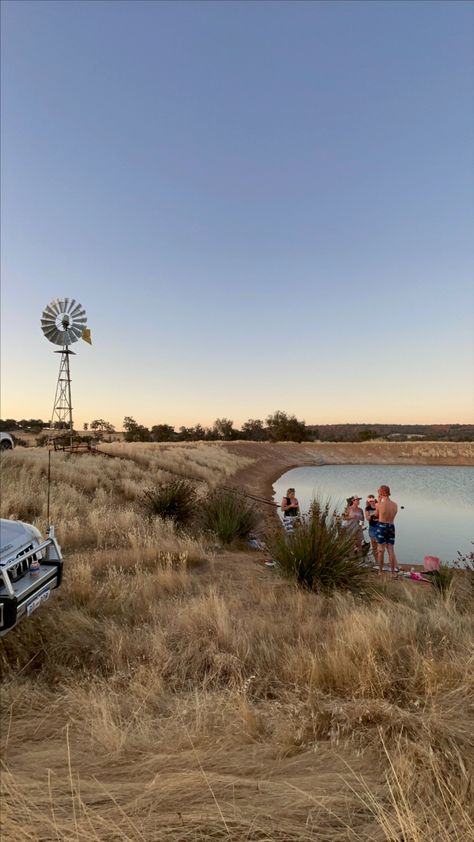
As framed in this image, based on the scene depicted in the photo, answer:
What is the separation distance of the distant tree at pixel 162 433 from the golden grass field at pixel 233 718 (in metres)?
70.1

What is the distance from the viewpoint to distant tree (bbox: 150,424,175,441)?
75.2 metres

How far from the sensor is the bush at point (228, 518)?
1008 cm

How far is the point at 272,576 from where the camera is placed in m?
6.91

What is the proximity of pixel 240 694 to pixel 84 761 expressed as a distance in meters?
1.07

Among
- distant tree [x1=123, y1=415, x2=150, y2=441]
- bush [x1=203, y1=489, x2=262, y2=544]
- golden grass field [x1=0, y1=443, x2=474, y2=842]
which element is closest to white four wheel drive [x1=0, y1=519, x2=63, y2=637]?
golden grass field [x1=0, y1=443, x2=474, y2=842]

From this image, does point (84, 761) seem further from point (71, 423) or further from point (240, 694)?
point (71, 423)

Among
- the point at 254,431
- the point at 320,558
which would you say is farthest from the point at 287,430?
the point at 320,558

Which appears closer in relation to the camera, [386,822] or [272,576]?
[386,822]

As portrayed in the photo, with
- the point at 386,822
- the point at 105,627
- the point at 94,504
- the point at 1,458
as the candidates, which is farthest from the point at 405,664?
the point at 1,458

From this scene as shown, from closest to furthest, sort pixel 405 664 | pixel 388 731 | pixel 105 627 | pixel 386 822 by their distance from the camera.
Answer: pixel 386 822
pixel 388 731
pixel 405 664
pixel 105 627

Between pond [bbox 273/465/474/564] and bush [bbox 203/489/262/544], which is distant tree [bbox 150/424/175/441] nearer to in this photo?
pond [bbox 273/465/474/564]

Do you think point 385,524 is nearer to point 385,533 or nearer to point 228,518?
point 385,533

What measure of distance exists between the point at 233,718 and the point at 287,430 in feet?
244

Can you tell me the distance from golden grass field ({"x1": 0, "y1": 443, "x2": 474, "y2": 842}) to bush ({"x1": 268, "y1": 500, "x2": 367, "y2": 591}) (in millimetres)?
497
